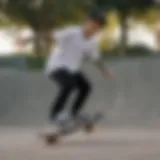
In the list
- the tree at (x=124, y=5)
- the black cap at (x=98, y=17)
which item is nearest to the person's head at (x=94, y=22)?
the black cap at (x=98, y=17)

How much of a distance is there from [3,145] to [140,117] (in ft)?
13.7

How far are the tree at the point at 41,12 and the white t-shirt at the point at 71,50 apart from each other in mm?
15087

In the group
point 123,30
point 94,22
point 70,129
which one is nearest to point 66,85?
point 70,129

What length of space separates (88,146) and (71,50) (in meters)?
1.18

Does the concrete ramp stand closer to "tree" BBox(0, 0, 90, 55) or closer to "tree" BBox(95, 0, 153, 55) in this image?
"tree" BBox(0, 0, 90, 55)

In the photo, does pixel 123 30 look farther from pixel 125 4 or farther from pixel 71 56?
pixel 71 56

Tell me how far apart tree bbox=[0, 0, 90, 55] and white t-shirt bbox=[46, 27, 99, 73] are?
15.1 metres

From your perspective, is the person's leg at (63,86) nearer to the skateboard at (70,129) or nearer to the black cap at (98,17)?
the skateboard at (70,129)

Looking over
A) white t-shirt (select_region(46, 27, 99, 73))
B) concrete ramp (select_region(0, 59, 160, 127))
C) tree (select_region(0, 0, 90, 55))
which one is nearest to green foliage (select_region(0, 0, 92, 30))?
tree (select_region(0, 0, 90, 55))

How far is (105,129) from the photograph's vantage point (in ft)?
41.9

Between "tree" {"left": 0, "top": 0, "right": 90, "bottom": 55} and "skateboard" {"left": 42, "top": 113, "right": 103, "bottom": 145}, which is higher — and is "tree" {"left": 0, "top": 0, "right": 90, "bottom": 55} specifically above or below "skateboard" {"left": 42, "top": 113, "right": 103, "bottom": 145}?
above

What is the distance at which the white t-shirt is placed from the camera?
9672 mm

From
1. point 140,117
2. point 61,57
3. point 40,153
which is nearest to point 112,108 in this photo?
point 140,117

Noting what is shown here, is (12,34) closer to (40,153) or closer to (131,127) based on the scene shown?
(131,127)
